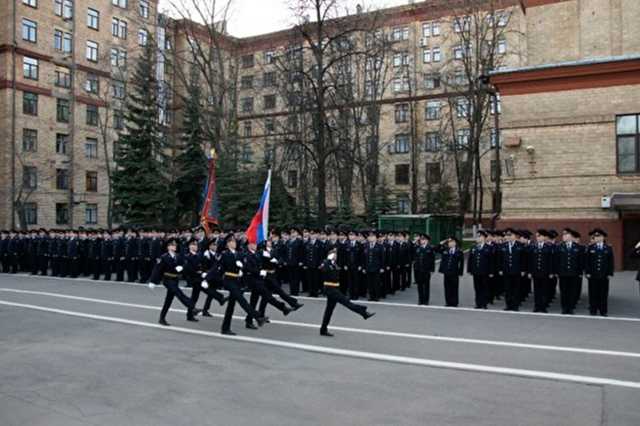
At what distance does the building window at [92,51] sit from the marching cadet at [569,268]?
44.5 m

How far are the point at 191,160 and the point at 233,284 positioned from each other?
84.0 ft

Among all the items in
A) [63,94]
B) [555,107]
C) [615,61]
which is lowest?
[555,107]

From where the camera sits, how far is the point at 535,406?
6656 mm

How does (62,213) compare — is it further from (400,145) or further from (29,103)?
(400,145)

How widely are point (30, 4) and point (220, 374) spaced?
44780 mm

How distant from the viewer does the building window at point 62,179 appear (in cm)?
4638

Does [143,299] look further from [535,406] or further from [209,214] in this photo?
[535,406]

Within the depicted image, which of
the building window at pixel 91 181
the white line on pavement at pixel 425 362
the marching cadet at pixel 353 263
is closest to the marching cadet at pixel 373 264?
the marching cadet at pixel 353 263

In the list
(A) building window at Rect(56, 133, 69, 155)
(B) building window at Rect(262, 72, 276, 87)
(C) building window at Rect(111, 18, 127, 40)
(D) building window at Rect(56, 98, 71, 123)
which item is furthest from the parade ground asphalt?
(C) building window at Rect(111, 18, 127, 40)

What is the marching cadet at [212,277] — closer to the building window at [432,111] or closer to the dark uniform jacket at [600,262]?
the dark uniform jacket at [600,262]

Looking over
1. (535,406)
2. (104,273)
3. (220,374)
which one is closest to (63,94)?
(104,273)

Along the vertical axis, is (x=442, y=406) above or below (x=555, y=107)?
below

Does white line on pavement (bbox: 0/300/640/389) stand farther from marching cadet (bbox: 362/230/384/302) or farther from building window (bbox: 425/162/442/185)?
building window (bbox: 425/162/442/185)

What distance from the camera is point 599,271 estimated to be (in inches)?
521
